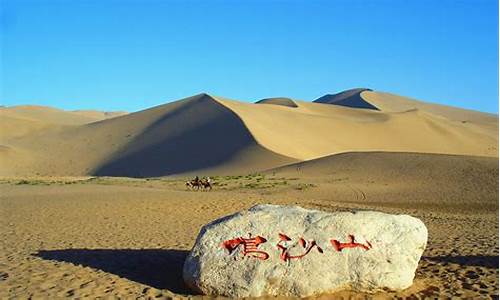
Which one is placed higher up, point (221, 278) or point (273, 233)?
point (273, 233)

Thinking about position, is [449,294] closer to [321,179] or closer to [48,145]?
[321,179]

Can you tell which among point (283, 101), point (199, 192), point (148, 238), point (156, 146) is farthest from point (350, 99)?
point (148, 238)

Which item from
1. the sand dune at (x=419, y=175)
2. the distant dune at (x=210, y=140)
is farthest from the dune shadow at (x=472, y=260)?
the distant dune at (x=210, y=140)

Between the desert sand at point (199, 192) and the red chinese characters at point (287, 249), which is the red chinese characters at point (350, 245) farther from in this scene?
the desert sand at point (199, 192)

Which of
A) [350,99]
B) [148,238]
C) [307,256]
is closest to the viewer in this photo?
[307,256]

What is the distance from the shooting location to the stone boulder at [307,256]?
7613 mm

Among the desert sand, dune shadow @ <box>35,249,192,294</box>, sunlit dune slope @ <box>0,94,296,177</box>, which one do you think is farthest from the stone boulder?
sunlit dune slope @ <box>0,94,296,177</box>

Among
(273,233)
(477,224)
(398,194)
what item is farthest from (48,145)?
(273,233)

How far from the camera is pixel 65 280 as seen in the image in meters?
8.58

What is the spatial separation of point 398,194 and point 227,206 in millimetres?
9782

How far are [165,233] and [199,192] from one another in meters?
10.6

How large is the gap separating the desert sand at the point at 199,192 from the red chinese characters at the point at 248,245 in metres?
0.89

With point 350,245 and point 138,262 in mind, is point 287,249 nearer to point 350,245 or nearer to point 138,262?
point 350,245

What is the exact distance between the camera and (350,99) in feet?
422
